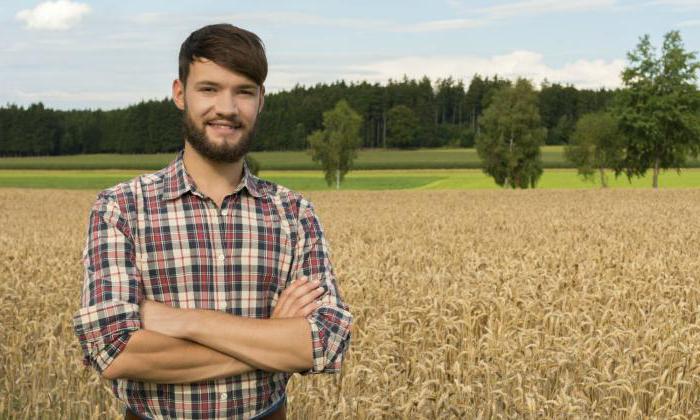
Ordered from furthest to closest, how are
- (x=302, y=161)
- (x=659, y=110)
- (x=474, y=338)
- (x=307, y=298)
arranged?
1. (x=302, y=161)
2. (x=659, y=110)
3. (x=474, y=338)
4. (x=307, y=298)

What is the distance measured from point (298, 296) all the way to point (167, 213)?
22.7 inches

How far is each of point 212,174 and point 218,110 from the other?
25cm

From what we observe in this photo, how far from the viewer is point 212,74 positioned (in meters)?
2.87

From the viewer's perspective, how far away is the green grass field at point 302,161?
347 ft

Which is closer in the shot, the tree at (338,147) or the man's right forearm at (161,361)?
the man's right forearm at (161,361)

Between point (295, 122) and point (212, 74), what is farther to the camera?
point (295, 122)

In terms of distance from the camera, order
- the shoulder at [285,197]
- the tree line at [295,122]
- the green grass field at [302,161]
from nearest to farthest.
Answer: the shoulder at [285,197] → the green grass field at [302,161] → the tree line at [295,122]

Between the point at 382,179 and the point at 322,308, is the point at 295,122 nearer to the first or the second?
the point at 382,179

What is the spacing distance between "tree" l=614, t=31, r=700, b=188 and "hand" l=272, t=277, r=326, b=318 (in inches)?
2760

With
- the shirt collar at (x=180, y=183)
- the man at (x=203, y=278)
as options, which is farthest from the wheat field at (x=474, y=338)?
the shirt collar at (x=180, y=183)

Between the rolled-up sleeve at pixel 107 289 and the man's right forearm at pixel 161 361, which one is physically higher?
the rolled-up sleeve at pixel 107 289

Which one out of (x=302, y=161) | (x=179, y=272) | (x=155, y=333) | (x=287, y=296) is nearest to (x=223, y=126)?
(x=179, y=272)

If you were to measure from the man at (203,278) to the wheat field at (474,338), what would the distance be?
Answer: 65.1 inches

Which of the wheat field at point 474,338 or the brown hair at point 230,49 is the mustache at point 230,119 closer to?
the brown hair at point 230,49
